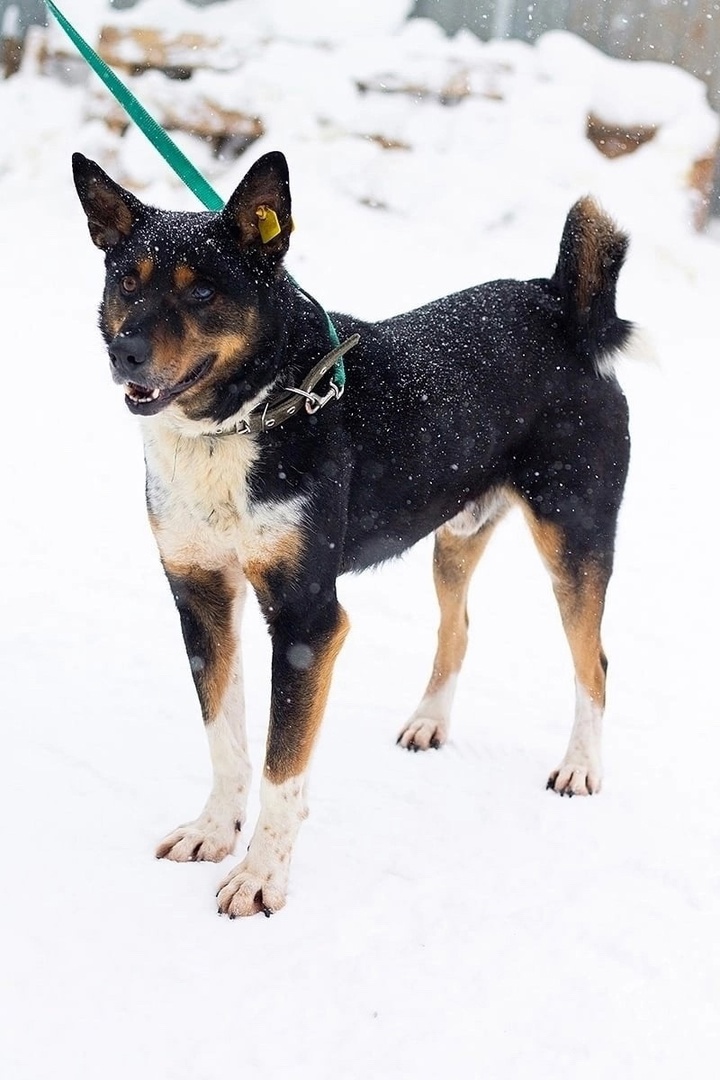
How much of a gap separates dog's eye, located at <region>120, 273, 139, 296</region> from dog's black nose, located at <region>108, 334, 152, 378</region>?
212 millimetres

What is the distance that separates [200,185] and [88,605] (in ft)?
6.83

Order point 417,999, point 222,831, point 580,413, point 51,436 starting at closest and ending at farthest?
point 417,999, point 222,831, point 580,413, point 51,436

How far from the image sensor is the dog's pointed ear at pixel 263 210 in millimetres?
2688

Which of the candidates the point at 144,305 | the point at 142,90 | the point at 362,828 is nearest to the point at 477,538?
the point at 362,828

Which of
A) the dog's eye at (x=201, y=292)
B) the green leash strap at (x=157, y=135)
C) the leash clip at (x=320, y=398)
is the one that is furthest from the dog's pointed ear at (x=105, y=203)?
the leash clip at (x=320, y=398)

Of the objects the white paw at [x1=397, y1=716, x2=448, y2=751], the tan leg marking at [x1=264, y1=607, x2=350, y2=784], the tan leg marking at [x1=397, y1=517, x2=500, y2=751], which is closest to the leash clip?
the tan leg marking at [x1=264, y1=607, x2=350, y2=784]

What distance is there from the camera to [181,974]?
2621 millimetres

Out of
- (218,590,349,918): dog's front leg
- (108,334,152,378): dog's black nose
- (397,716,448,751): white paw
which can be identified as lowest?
(397,716,448,751): white paw

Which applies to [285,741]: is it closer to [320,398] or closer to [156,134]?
[320,398]

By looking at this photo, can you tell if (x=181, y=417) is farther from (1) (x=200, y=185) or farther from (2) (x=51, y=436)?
(2) (x=51, y=436)

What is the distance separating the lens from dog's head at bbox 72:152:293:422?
2629mm

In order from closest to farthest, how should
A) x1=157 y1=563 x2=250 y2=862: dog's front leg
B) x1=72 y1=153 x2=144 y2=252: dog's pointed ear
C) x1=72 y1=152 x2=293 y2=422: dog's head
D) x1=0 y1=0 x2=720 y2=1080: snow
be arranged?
1. x1=0 y1=0 x2=720 y2=1080: snow
2. x1=72 y1=152 x2=293 y2=422: dog's head
3. x1=72 y1=153 x2=144 y2=252: dog's pointed ear
4. x1=157 y1=563 x2=250 y2=862: dog's front leg

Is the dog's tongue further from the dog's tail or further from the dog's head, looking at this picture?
the dog's tail

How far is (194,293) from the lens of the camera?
2.70 metres
